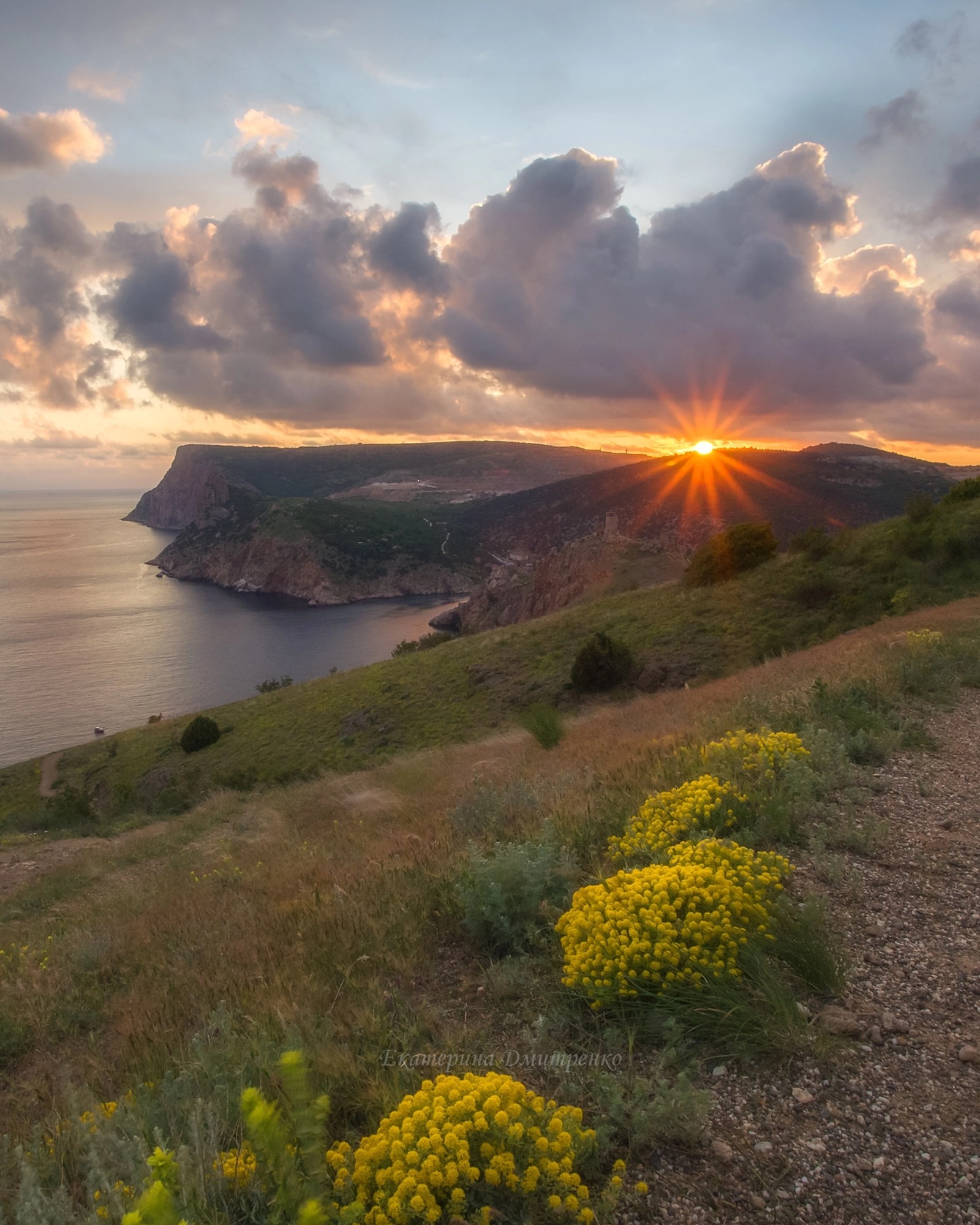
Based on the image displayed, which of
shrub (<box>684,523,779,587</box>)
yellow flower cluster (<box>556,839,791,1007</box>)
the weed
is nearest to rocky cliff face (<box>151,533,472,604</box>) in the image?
shrub (<box>684,523,779,587</box>)

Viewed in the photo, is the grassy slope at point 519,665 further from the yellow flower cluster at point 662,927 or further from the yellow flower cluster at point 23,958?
the yellow flower cluster at point 662,927

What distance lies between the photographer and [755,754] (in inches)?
219

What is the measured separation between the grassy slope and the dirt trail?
682 mm

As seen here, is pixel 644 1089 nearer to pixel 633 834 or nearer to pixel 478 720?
pixel 633 834

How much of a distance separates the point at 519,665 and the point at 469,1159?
29835 millimetres

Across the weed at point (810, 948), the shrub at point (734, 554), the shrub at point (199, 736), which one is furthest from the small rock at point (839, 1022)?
the shrub at point (199, 736)

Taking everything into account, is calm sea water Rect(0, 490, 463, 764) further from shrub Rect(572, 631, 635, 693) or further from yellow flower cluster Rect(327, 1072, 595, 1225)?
yellow flower cluster Rect(327, 1072, 595, 1225)

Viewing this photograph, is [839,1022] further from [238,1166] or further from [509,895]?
[238,1166]

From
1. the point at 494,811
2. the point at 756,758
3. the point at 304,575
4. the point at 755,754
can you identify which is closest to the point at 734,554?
the point at 755,754

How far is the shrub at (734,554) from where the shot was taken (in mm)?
34719

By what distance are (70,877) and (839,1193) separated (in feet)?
40.5

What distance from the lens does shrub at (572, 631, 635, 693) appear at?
88.9ft

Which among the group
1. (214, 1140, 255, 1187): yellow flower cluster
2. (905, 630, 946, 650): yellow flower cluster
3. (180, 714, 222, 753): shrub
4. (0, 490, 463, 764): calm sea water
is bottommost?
(0, 490, 463, 764): calm sea water

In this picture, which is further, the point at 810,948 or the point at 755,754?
the point at 755,754
